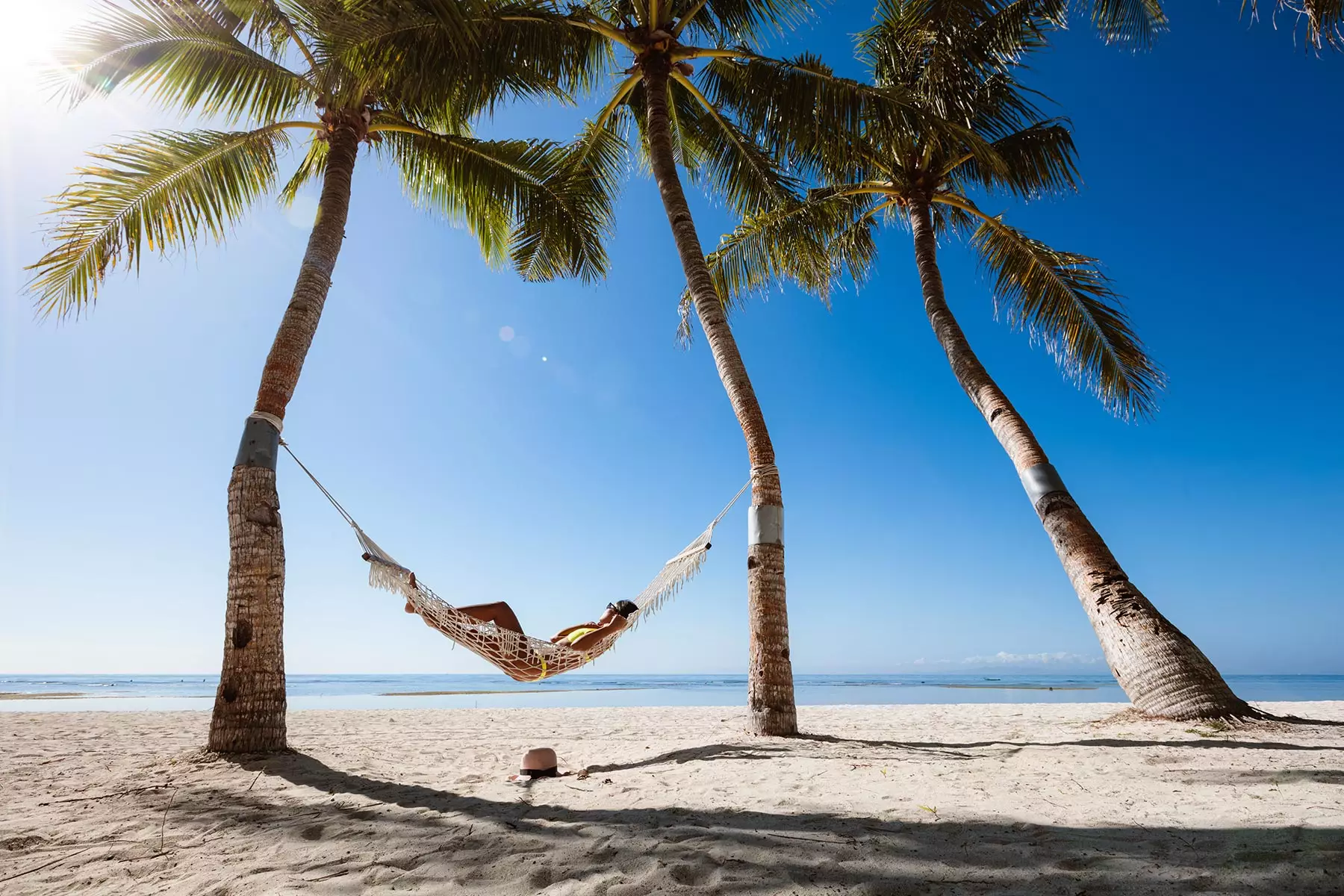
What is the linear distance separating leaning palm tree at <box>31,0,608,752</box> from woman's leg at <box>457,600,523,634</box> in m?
1.16

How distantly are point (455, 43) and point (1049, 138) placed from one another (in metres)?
5.35

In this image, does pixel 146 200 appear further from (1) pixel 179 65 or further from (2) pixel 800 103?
(2) pixel 800 103

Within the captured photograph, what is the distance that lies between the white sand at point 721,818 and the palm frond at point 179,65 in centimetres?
427

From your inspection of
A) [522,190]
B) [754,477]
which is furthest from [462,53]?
[754,477]

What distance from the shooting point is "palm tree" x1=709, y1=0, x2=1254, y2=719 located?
16.9ft

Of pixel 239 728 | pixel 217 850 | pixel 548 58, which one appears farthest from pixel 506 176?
pixel 217 850

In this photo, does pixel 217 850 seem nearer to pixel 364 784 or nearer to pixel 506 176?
pixel 364 784

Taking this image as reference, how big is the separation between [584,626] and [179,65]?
15.7 feet

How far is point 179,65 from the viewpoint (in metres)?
4.57

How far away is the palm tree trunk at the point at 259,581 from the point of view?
11.6ft

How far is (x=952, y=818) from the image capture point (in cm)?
222

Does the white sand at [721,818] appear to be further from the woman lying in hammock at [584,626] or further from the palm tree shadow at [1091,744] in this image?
the woman lying in hammock at [584,626]

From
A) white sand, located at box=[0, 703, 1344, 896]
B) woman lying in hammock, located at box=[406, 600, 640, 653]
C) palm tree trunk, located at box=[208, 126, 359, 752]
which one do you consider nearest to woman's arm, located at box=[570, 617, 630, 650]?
woman lying in hammock, located at box=[406, 600, 640, 653]

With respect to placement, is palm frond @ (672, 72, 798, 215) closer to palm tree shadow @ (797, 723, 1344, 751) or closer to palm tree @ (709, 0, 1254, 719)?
palm tree @ (709, 0, 1254, 719)
